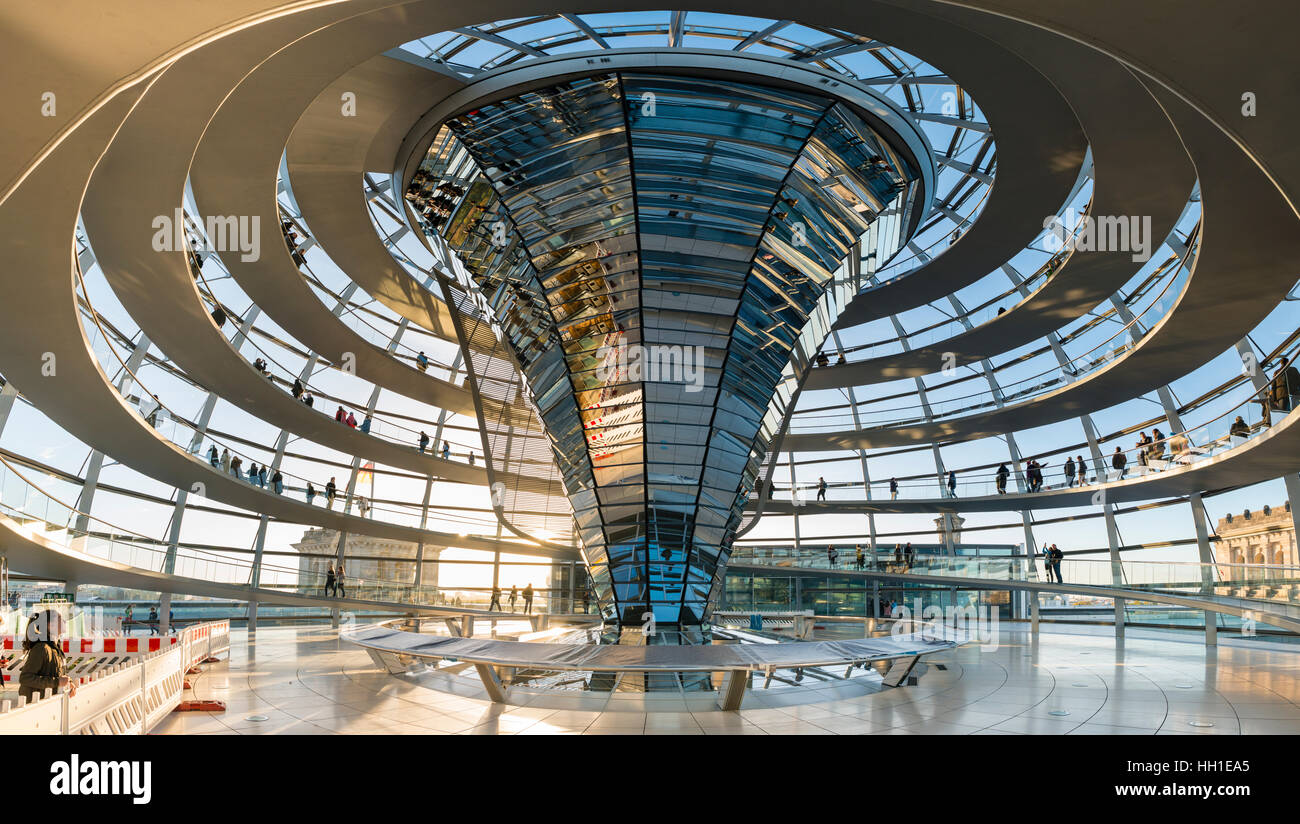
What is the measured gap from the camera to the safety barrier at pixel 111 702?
7487mm

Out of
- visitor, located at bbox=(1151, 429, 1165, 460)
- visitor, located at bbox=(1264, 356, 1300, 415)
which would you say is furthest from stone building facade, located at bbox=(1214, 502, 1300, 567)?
visitor, located at bbox=(1264, 356, 1300, 415)

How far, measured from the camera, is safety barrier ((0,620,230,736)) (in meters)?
7.49

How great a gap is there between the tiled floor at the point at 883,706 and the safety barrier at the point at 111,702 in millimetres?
507

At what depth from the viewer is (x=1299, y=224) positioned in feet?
49.8

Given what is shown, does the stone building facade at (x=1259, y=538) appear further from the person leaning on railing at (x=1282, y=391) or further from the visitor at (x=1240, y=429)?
the person leaning on railing at (x=1282, y=391)

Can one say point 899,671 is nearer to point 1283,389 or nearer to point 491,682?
point 491,682

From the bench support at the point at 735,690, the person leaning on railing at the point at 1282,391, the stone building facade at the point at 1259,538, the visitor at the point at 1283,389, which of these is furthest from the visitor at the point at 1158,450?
the bench support at the point at 735,690

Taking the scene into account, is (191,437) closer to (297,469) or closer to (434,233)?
(434,233)

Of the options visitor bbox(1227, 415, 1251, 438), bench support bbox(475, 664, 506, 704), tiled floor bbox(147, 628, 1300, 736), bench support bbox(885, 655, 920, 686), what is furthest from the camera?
visitor bbox(1227, 415, 1251, 438)

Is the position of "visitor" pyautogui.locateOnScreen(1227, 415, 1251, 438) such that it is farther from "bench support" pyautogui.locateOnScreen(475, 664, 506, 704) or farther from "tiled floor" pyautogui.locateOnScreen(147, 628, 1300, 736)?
"bench support" pyautogui.locateOnScreen(475, 664, 506, 704)

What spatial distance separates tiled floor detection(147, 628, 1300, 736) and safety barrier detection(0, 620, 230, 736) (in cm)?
51
